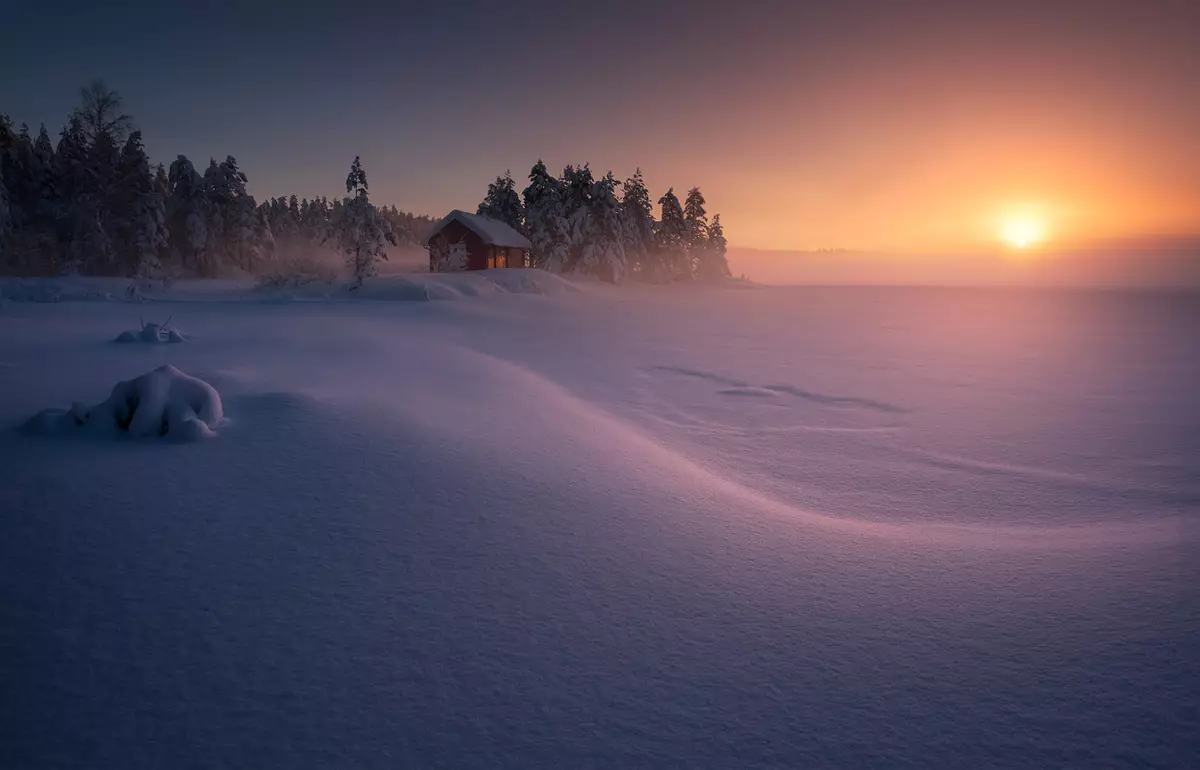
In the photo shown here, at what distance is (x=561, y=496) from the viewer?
5.60 metres

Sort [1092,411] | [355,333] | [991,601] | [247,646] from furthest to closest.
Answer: [355,333], [1092,411], [991,601], [247,646]

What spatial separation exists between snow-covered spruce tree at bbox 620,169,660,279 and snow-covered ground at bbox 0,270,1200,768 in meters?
56.9

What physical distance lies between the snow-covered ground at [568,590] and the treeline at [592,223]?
45654mm

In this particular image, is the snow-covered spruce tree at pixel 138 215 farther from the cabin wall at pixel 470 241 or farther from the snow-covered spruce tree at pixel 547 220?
the snow-covered spruce tree at pixel 547 220

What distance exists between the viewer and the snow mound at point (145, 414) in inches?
231

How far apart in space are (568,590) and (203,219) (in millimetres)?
65745

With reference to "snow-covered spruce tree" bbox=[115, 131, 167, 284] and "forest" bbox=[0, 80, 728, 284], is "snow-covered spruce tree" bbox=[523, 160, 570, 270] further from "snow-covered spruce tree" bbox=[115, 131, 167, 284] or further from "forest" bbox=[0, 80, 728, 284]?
"snow-covered spruce tree" bbox=[115, 131, 167, 284]

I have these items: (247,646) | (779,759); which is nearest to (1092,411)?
(779,759)

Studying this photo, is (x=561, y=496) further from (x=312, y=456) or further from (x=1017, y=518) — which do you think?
(x=1017, y=518)

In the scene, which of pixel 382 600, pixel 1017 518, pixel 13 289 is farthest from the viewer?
pixel 13 289

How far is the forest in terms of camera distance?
42500mm

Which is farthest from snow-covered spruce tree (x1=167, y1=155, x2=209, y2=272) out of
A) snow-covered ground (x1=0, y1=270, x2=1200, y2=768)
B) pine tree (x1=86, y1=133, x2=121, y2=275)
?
snow-covered ground (x1=0, y1=270, x2=1200, y2=768)

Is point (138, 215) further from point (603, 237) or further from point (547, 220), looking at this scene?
point (603, 237)

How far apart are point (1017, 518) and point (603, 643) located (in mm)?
5174
